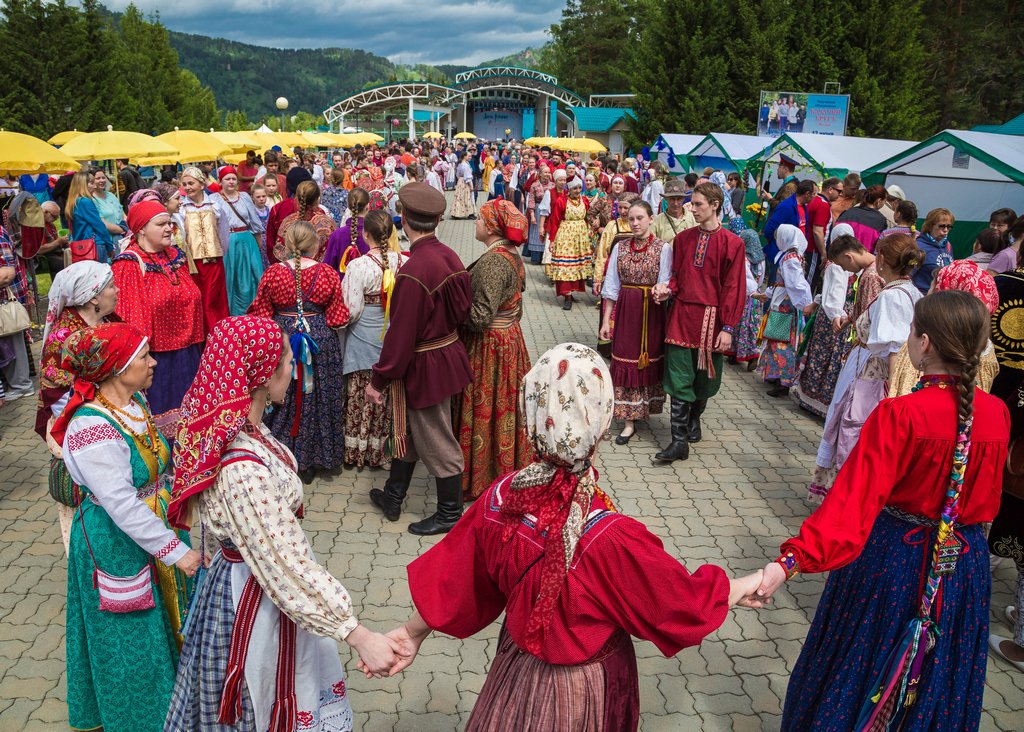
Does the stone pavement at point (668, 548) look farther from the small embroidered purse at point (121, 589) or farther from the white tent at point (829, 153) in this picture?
the white tent at point (829, 153)

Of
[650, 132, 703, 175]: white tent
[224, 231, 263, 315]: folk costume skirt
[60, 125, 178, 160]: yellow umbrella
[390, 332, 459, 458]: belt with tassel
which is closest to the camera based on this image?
[390, 332, 459, 458]: belt with tassel

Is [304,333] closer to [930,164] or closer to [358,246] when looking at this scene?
[358,246]

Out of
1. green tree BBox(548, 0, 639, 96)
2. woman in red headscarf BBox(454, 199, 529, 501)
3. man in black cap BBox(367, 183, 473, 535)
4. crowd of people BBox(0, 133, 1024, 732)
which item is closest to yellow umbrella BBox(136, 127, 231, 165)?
crowd of people BBox(0, 133, 1024, 732)

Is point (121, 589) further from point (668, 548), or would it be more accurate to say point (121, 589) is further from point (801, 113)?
point (801, 113)

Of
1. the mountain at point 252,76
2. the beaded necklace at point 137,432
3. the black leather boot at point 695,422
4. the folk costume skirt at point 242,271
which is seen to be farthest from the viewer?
the mountain at point 252,76

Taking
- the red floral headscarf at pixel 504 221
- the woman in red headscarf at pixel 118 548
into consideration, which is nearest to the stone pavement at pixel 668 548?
the woman in red headscarf at pixel 118 548

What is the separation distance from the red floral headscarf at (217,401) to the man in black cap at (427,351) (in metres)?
2.19

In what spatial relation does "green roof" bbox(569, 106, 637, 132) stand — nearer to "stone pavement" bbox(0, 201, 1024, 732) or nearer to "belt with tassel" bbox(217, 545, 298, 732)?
"stone pavement" bbox(0, 201, 1024, 732)

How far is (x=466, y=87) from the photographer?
188 feet

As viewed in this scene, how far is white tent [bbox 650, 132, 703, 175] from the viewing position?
21.8 m

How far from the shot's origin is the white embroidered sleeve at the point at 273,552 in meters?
2.13

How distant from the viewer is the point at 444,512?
489cm

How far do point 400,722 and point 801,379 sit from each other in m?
5.48

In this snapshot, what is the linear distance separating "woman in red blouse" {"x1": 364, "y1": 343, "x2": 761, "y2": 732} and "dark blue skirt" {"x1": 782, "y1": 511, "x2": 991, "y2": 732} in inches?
34.8
